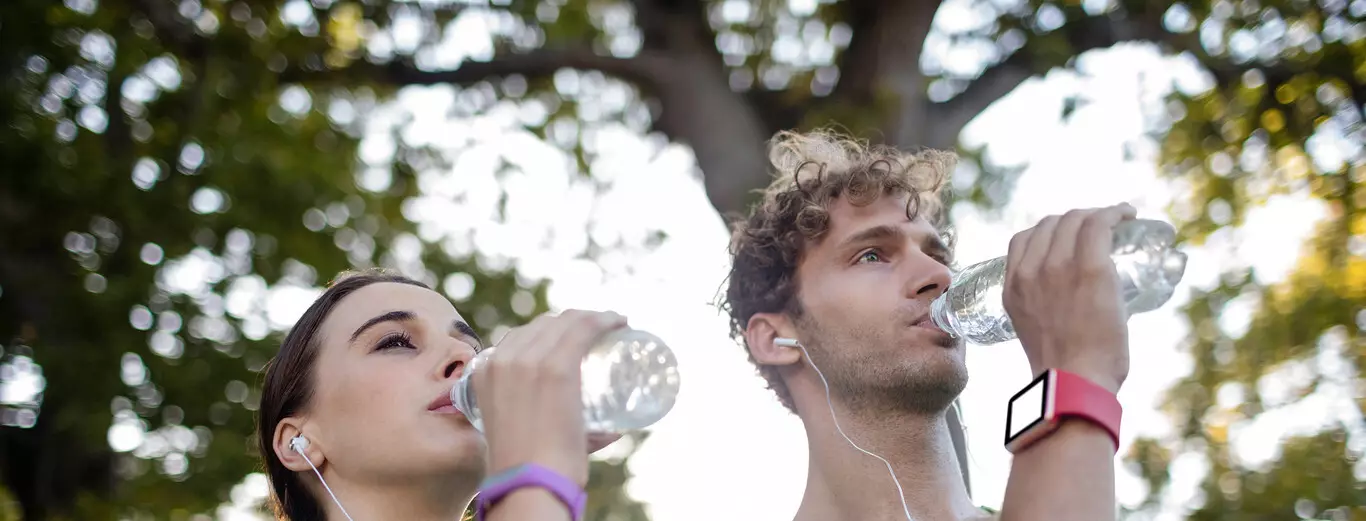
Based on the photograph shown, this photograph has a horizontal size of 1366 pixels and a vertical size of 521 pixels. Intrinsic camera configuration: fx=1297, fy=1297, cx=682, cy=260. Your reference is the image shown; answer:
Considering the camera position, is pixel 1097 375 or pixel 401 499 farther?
pixel 401 499

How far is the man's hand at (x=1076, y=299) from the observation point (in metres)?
2.31

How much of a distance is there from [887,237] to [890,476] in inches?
25.6

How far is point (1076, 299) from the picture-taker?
2.32 m

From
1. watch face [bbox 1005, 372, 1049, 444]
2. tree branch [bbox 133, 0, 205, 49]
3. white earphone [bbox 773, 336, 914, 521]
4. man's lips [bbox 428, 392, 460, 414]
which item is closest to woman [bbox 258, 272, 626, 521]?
man's lips [bbox 428, 392, 460, 414]

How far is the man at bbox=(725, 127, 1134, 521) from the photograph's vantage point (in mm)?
2316

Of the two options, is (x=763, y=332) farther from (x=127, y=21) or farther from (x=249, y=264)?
(x=249, y=264)

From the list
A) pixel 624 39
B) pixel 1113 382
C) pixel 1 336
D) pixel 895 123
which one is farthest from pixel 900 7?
pixel 1 336

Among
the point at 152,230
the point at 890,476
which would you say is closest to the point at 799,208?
the point at 890,476

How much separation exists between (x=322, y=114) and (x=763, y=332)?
25.3 feet

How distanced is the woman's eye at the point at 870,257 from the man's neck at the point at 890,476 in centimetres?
42

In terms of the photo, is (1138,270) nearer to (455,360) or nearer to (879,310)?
(879,310)

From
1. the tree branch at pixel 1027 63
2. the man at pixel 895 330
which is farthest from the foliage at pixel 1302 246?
the man at pixel 895 330

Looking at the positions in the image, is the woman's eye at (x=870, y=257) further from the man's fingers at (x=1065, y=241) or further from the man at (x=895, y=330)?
the man's fingers at (x=1065, y=241)

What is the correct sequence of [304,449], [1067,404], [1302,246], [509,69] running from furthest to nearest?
[1302,246] < [509,69] < [304,449] < [1067,404]
